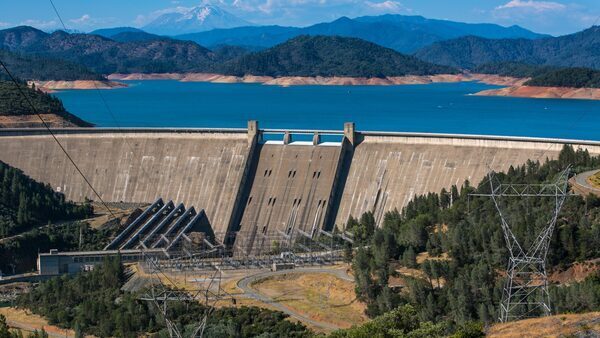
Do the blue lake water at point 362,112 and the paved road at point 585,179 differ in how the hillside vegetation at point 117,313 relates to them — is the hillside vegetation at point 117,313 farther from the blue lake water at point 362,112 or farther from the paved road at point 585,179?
the blue lake water at point 362,112

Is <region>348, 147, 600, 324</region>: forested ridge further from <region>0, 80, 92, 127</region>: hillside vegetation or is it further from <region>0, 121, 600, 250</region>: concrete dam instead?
<region>0, 80, 92, 127</region>: hillside vegetation

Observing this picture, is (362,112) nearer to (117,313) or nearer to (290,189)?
(290,189)

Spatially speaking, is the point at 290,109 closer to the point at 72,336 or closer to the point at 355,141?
the point at 355,141

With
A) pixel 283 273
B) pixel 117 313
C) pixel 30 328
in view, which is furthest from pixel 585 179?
pixel 30 328

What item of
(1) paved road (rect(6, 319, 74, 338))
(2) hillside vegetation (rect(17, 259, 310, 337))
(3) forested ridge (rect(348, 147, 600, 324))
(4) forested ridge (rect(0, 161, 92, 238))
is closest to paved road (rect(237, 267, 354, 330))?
(2) hillside vegetation (rect(17, 259, 310, 337))

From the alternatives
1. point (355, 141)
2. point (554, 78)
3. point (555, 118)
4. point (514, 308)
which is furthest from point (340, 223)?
point (554, 78)

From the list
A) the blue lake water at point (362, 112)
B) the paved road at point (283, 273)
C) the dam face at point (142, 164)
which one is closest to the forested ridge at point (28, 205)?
the dam face at point (142, 164)
